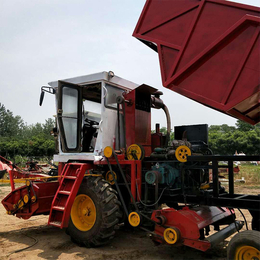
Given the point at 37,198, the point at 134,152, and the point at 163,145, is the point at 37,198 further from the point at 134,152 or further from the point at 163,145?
the point at 163,145

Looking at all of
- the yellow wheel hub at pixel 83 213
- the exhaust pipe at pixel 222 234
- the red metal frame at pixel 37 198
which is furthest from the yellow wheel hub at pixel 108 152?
the exhaust pipe at pixel 222 234

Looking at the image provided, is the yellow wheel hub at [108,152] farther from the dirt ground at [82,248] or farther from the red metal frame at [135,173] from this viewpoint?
the dirt ground at [82,248]

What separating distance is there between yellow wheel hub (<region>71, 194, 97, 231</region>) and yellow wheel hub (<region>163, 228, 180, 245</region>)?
142 cm

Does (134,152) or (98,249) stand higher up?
(134,152)

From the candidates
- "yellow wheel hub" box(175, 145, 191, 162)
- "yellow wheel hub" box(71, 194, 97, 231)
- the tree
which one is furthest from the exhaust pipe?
the tree

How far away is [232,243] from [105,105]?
331cm

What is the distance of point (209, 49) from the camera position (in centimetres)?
332

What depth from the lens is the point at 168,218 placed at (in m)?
4.46

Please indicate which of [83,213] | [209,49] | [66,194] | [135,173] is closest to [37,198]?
[66,194]

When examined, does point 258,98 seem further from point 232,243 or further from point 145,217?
point 145,217

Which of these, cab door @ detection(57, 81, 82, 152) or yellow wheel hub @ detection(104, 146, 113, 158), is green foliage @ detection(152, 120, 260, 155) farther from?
yellow wheel hub @ detection(104, 146, 113, 158)

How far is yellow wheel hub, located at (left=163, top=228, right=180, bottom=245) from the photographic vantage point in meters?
4.17

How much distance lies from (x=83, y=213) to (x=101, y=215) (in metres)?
0.59

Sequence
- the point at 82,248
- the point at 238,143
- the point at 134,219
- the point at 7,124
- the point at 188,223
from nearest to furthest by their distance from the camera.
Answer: the point at 188,223 → the point at 134,219 → the point at 82,248 → the point at 238,143 → the point at 7,124
